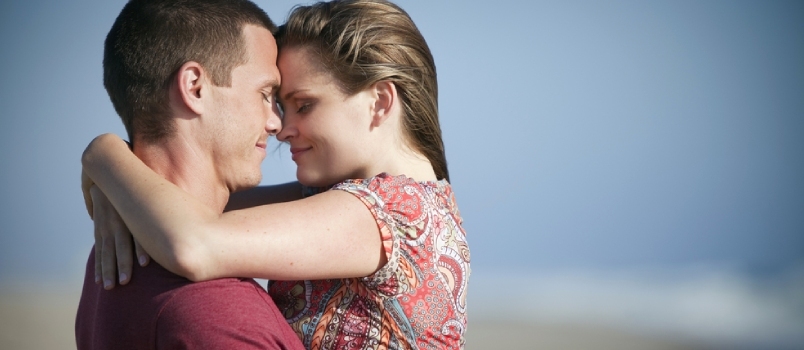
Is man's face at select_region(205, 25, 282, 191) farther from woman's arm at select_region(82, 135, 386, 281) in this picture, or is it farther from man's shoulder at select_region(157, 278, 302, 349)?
man's shoulder at select_region(157, 278, 302, 349)

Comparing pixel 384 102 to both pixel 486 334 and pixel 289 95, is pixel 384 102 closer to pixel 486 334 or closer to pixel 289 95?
pixel 289 95

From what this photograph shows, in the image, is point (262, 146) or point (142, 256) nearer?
point (142, 256)

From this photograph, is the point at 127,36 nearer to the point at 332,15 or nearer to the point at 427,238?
the point at 332,15

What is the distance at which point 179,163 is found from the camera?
103 inches

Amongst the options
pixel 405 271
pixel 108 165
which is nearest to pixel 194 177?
pixel 108 165

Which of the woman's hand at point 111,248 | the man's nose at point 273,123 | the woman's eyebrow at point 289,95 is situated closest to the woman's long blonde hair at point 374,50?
the woman's eyebrow at point 289,95

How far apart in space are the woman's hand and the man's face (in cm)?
37

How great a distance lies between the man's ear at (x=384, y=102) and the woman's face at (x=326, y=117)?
0.9 inches

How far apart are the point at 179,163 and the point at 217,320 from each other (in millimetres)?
656

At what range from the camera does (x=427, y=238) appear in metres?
2.58

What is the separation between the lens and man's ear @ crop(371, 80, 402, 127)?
2.85 metres

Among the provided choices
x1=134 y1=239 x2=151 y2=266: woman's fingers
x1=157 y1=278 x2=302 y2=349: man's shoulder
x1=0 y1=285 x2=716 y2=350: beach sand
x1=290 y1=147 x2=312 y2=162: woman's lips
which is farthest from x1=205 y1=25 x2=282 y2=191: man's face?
x1=0 y1=285 x2=716 y2=350: beach sand

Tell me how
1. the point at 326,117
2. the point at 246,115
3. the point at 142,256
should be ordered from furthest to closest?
the point at 326,117 → the point at 246,115 → the point at 142,256

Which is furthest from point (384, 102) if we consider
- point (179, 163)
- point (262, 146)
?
point (179, 163)
